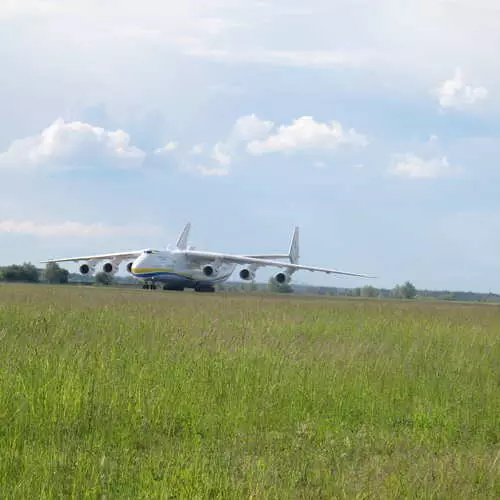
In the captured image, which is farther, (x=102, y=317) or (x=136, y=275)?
(x=136, y=275)

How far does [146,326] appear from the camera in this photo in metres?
11.4

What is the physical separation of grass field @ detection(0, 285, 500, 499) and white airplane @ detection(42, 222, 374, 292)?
1367 inches

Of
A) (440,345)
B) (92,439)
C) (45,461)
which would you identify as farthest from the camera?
(440,345)

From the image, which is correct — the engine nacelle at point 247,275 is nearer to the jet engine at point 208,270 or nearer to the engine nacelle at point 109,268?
the jet engine at point 208,270

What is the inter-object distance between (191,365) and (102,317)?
4592 millimetres

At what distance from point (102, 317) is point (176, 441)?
6673 millimetres

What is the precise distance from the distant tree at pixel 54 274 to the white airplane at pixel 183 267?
15222 mm

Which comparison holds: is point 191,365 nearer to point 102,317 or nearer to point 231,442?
point 231,442

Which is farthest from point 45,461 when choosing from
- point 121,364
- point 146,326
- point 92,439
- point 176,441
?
point 146,326

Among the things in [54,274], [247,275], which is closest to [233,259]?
[247,275]

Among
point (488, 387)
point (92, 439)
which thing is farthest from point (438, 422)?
point (92, 439)

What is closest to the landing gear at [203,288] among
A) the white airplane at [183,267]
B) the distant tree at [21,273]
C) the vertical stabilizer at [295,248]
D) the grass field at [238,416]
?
the white airplane at [183,267]

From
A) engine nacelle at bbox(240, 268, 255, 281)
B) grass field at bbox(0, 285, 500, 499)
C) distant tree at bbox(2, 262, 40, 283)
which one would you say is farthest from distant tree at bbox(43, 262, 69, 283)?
grass field at bbox(0, 285, 500, 499)

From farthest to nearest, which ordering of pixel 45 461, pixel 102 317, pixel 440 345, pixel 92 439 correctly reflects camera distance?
pixel 102 317 → pixel 440 345 → pixel 92 439 → pixel 45 461
